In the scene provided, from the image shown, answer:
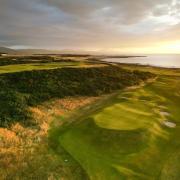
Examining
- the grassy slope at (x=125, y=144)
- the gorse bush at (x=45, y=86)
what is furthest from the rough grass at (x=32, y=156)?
the gorse bush at (x=45, y=86)

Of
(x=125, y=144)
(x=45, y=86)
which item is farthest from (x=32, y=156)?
(x=45, y=86)

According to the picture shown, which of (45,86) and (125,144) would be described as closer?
(125,144)

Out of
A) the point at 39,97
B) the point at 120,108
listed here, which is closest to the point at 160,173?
the point at 120,108

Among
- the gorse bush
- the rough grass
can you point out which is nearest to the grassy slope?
the rough grass

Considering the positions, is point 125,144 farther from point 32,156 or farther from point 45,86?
point 45,86

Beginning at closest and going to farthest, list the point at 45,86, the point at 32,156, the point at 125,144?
the point at 32,156
the point at 125,144
the point at 45,86

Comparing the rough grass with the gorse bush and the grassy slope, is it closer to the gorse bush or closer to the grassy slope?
the grassy slope

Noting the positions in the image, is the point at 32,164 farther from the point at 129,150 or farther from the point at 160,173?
the point at 160,173
